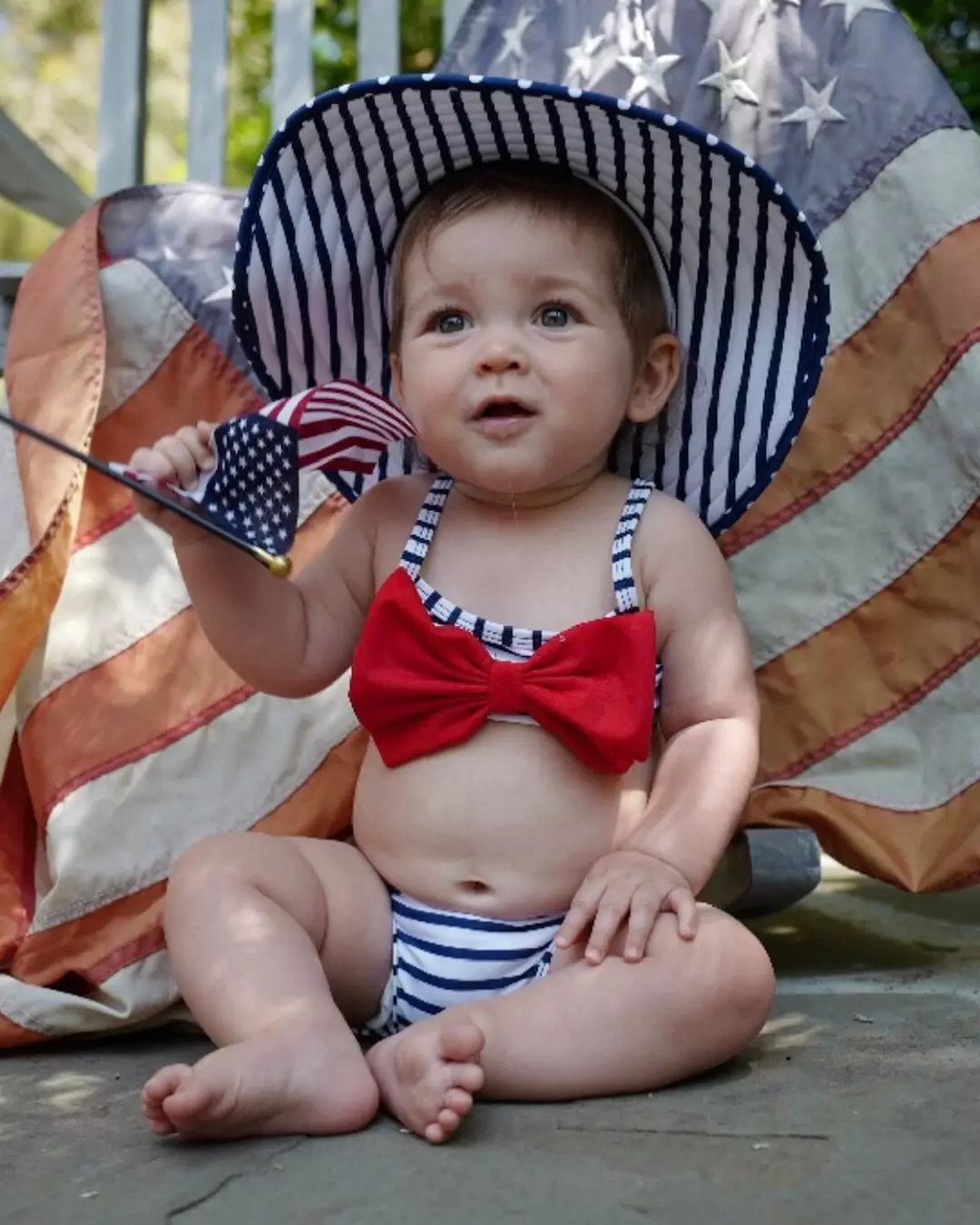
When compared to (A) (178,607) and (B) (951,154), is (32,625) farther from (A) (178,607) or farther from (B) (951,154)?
(B) (951,154)

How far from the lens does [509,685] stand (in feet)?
5.39

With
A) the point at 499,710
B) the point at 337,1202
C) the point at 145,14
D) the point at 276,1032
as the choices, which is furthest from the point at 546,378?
the point at 145,14

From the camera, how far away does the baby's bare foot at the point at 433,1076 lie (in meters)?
1.30

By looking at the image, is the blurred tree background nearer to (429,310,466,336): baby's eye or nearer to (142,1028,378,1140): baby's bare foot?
(429,310,466,336): baby's eye

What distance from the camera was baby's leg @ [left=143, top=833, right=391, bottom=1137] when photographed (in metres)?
1.29

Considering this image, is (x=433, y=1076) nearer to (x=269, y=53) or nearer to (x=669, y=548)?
(x=669, y=548)

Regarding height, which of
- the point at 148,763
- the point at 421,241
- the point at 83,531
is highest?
the point at 421,241

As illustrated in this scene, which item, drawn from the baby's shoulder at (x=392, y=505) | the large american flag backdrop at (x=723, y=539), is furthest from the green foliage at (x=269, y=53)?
the baby's shoulder at (x=392, y=505)

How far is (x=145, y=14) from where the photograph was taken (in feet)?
8.88

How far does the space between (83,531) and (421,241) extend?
1.84ft

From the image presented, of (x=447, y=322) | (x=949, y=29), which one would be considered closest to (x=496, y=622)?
(x=447, y=322)

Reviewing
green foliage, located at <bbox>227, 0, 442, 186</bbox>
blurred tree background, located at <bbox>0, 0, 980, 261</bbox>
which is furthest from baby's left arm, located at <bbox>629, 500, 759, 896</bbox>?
blurred tree background, located at <bbox>0, 0, 980, 261</bbox>

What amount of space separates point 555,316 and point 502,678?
15.3 inches

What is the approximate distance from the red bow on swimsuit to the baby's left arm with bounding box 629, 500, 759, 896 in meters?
0.05
